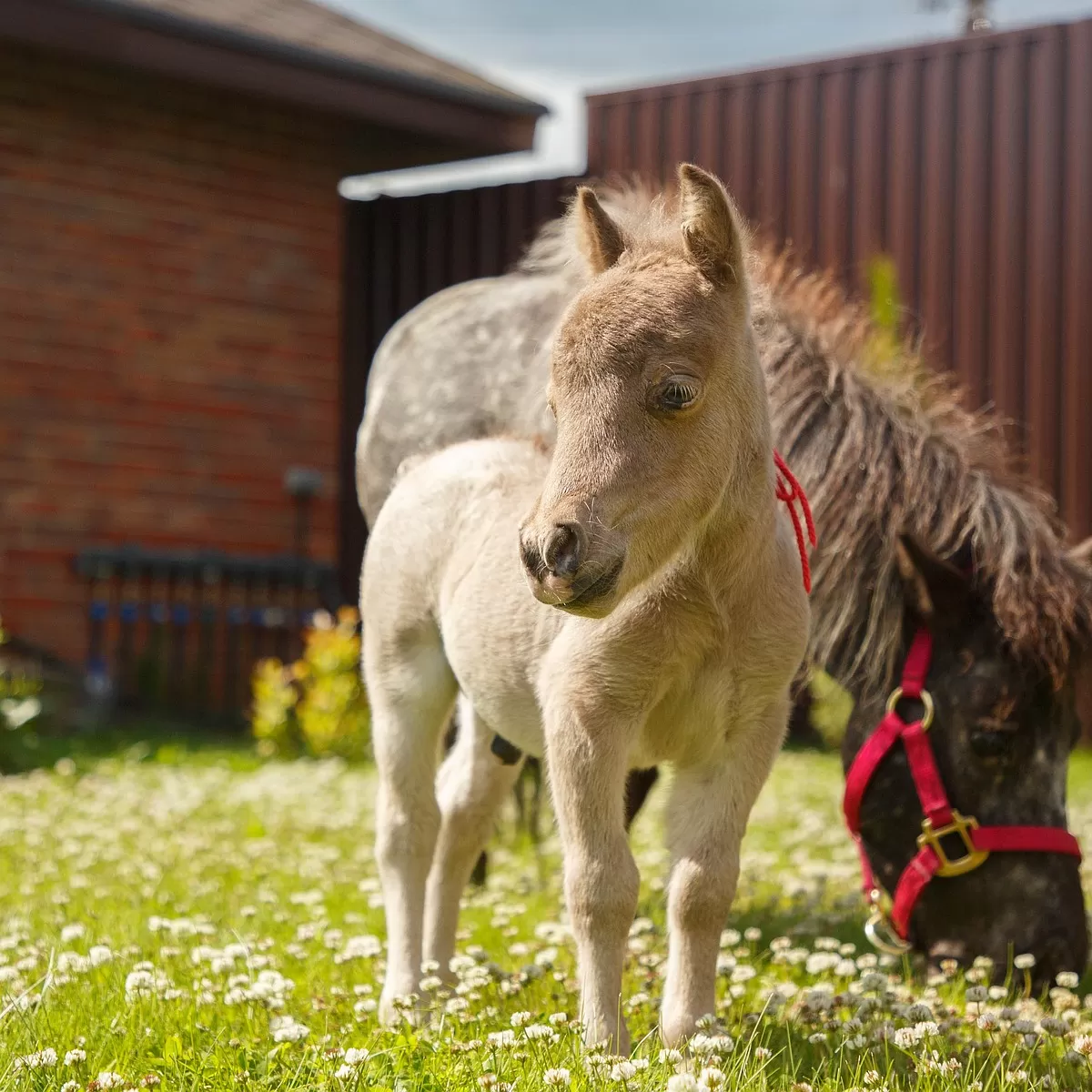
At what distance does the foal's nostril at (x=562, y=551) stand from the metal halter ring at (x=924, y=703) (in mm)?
2017

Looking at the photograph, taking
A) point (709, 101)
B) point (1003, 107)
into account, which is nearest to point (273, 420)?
point (709, 101)

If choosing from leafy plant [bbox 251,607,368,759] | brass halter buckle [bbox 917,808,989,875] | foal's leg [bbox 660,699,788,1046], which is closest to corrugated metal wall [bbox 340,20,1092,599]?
leafy plant [bbox 251,607,368,759]

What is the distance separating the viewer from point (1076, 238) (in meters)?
12.0

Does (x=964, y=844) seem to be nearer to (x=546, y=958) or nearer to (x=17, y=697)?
(x=546, y=958)

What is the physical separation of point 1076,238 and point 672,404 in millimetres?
10634

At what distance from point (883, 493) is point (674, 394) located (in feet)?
6.60

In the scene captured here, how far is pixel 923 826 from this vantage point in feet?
13.1

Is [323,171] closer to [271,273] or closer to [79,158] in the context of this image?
[271,273]

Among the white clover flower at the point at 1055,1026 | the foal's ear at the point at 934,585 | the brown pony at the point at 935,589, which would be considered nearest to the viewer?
the white clover flower at the point at 1055,1026

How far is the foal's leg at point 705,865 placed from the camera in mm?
2996

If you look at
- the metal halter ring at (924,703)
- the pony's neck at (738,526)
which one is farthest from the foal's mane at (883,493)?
the pony's neck at (738,526)

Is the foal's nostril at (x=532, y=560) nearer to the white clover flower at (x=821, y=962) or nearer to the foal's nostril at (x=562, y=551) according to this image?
the foal's nostril at (x=562, y=551)

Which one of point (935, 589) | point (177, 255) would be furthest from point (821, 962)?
point (177, 255)

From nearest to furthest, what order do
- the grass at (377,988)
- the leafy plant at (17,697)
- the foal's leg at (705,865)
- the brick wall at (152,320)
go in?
the grass at (377,988) → the foal's leg at (705,865) → the leafy plant at (17,697) → the brick wall at (152,320)
